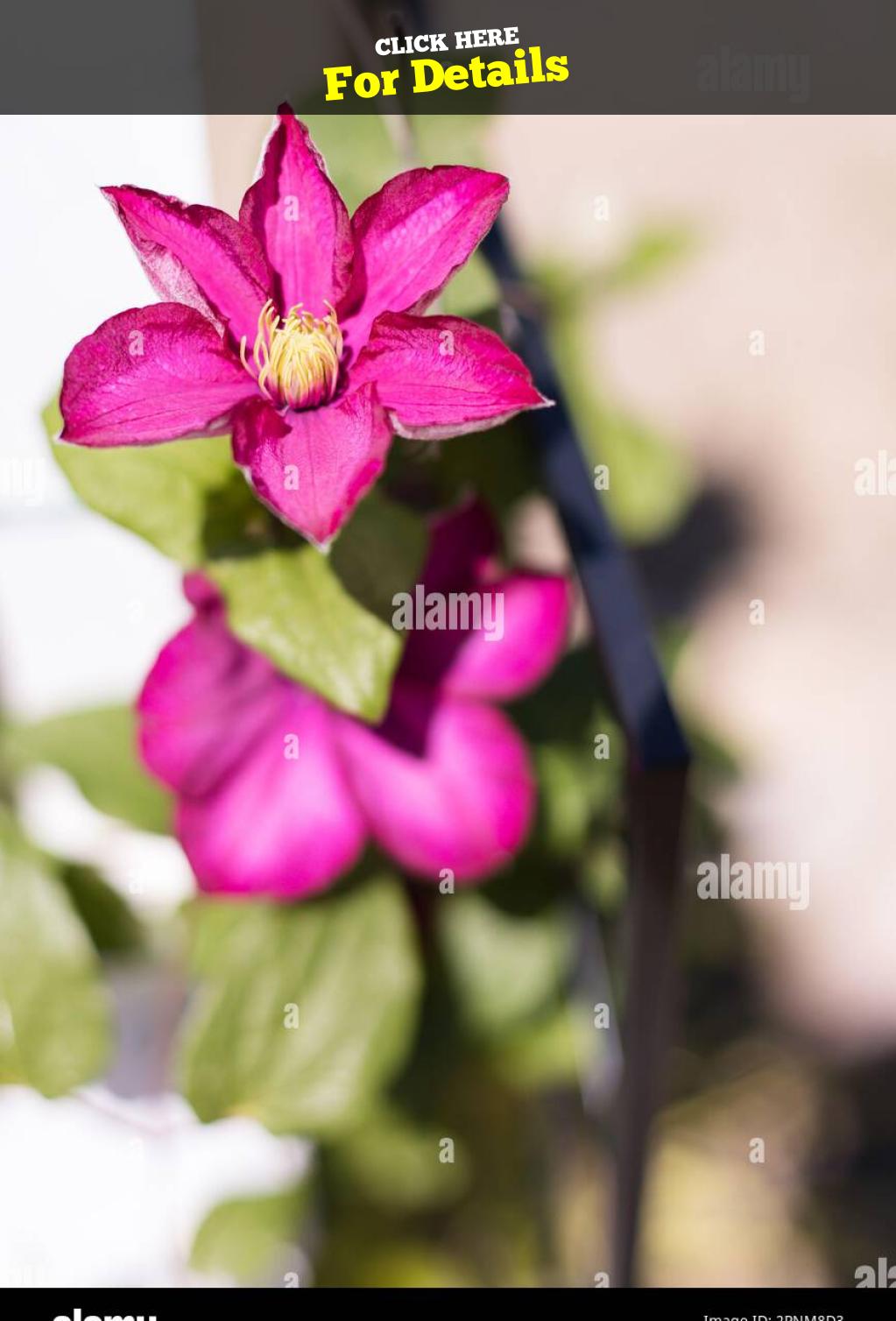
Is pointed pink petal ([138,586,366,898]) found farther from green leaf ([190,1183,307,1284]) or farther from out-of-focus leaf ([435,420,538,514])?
green leaf ([190,1183,307,1284])

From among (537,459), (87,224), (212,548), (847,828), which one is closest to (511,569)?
(537,459)

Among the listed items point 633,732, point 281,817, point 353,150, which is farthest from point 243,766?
point 353,150

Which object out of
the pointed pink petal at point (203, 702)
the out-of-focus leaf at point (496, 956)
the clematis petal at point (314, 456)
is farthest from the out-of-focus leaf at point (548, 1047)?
the clematis petal at point (314, 456)

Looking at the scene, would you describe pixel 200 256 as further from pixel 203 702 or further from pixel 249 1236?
pixel 249 1236

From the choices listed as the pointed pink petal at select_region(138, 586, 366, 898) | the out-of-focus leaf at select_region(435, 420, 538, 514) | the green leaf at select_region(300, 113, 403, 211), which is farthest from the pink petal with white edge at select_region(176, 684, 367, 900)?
the green leaf at select_region(300, 113, 403, 211)

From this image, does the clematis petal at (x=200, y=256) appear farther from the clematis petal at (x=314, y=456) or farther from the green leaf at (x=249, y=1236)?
the green leaf at (x=249, y=1236)
